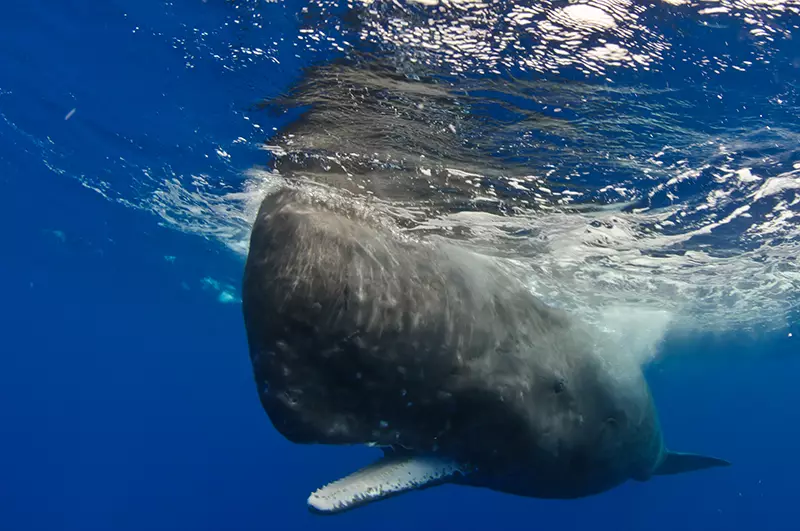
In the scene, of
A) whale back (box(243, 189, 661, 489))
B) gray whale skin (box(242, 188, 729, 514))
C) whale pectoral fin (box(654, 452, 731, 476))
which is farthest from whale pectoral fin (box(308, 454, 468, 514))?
whale pectoral fin (box(654, 452, 731, 476))

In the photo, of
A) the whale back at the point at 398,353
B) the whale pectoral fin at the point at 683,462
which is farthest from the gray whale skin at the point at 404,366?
the whale pectoral fin at the point at 683,462

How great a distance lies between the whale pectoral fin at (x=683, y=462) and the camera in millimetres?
11531

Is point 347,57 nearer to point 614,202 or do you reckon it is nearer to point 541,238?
point 614,202

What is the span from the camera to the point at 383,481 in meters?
4.77

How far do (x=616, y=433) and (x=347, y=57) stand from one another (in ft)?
21.5

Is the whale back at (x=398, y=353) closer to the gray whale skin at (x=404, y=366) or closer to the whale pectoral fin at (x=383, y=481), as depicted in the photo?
the gray whale skin at (x=404, y=366)

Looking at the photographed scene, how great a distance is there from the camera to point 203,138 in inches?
405

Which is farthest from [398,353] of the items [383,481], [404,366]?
[383,481]

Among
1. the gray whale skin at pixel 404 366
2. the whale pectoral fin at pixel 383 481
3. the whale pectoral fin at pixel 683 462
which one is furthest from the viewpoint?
the whale pectoral fin at pixel 683 462

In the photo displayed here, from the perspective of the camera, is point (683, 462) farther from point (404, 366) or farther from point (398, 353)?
point (398, 353)

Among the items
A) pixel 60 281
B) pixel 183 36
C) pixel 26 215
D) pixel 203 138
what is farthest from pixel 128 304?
pixel 183 36

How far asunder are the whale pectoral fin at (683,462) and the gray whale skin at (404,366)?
573 cm

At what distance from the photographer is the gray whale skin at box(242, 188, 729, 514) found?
4656 millimetres

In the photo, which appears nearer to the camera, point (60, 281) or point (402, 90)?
point (402, 90)
